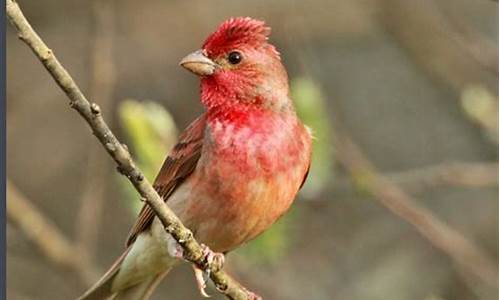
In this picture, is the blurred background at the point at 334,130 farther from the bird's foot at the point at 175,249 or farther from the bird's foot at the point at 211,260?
the bird's foot at the point at 211,260

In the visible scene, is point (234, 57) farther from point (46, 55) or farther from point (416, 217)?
point (416, 217)

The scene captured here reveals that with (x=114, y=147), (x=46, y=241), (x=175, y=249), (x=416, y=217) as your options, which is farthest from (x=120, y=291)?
(x=114, y=147)

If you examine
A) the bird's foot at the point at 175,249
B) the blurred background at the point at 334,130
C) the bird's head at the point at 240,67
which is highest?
the bird's head at the point at 240,67

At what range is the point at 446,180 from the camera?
7.42 meters

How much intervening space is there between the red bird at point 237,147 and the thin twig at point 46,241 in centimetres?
228

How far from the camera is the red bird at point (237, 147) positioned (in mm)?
4770

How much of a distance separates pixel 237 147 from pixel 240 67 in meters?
0.32

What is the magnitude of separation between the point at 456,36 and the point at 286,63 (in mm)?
1834

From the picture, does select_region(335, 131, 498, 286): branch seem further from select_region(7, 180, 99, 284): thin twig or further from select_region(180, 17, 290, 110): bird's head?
select_region(180, 17, 290, 110): bird's head

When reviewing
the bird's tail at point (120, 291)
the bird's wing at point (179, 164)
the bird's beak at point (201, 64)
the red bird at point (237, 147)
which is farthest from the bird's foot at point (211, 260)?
the bird's tail at point (120, 291)

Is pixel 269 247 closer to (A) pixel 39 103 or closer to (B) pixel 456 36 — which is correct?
(B) pixel 456 36

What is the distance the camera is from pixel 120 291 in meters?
5.80

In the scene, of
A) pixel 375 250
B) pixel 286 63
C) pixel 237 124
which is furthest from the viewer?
pixel 286 63

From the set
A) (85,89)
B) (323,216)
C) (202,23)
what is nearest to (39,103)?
(85,89)
